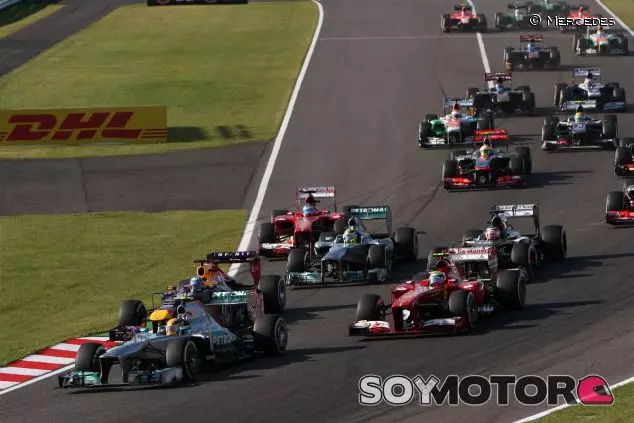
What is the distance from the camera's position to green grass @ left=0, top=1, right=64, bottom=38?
347ft

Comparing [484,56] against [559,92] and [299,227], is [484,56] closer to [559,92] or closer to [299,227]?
[559,92]

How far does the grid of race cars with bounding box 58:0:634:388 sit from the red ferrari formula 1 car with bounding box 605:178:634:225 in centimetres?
3

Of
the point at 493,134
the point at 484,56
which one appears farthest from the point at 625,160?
the point at 484,56

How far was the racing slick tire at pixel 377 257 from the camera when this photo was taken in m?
42.2

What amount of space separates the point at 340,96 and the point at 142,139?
12.3 m

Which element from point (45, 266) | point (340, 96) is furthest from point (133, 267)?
point (340, 96)

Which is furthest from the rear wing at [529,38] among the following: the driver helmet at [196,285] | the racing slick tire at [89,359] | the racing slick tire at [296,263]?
the racing slick tire at [89,359]

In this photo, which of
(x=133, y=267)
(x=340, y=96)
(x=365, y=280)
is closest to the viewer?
(x=365, y=280)

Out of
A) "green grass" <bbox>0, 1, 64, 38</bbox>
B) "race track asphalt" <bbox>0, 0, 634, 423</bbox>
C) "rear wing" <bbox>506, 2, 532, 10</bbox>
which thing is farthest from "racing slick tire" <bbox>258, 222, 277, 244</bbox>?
"green grass" <bbox>0, 1, 64, 38</bbox>

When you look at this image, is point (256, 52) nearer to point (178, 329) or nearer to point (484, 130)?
point (484, 130)

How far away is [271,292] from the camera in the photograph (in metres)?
39.3

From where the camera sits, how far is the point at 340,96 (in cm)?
7631

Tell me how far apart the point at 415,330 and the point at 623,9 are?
7085cm

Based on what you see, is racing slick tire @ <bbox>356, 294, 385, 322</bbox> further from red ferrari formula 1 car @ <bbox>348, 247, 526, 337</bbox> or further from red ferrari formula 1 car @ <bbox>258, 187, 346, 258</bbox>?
red ferrari formula 1 car @ <bbox>258, 187, 346, 258</bbox>
